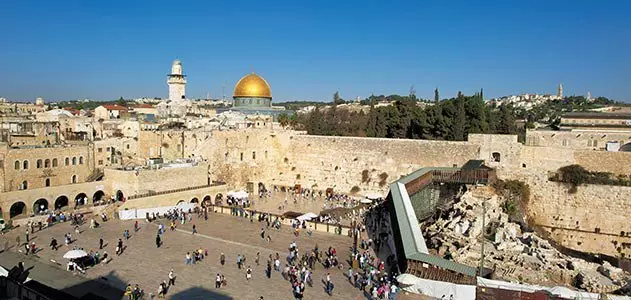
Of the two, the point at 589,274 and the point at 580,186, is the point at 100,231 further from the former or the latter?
the point at 580,186

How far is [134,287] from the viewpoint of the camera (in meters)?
14.4

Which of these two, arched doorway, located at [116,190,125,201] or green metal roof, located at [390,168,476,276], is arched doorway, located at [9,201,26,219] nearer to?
arched doorway, located at [116,190,125,201]

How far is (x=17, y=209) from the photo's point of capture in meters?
24.8

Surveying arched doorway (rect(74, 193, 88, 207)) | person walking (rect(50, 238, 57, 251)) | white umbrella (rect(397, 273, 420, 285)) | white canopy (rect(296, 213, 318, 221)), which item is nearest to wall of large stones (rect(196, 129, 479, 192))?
arched doorway (rect(74, 193, 88, 207))

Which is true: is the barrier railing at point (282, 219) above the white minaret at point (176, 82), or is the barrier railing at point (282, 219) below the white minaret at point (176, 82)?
below

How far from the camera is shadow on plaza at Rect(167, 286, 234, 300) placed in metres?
13.9

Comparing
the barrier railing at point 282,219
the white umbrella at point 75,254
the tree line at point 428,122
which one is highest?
the tree line at point 428,122

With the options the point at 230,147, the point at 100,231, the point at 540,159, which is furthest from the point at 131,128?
the point at 540,159

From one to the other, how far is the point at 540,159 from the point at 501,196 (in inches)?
160

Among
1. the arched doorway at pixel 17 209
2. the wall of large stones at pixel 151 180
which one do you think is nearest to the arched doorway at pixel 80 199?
the wall of large stones at pixel 151 180

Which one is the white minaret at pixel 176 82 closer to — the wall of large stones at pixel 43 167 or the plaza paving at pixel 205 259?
the wall of large stones at pixel 43 167

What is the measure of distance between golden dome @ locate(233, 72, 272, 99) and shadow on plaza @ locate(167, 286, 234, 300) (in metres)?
28.6

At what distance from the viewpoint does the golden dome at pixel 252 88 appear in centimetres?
4175

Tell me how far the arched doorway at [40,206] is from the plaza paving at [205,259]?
3606 millimetres
